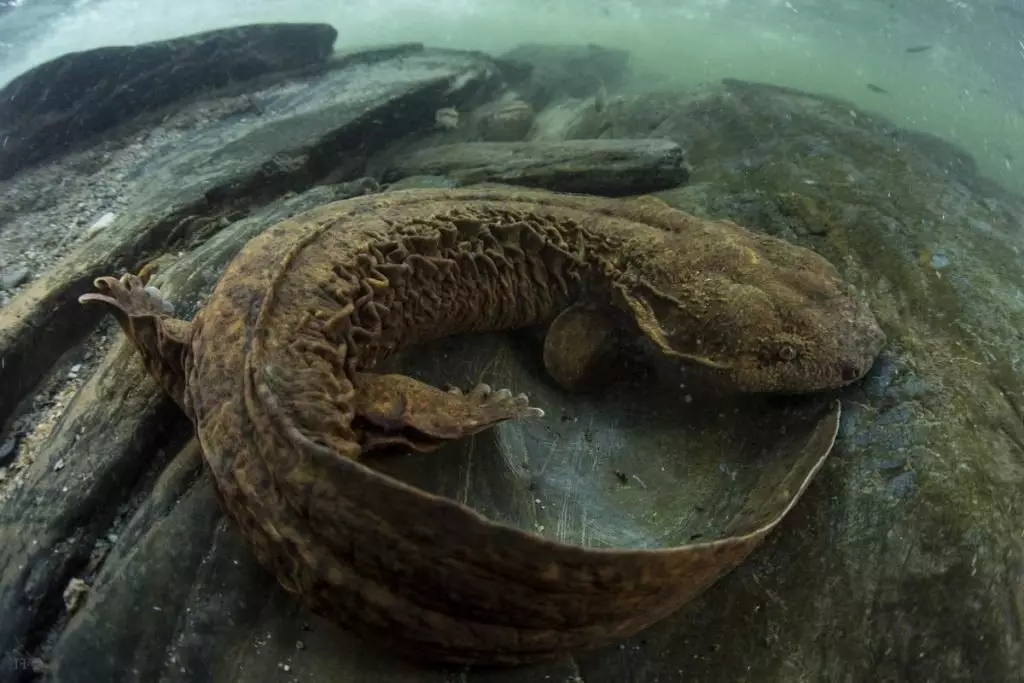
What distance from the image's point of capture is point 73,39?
634 inches

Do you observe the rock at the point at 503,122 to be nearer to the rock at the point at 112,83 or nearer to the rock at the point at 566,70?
the rock at the point at 566,70

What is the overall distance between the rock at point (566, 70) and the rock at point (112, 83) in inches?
174

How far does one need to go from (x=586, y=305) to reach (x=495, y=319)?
672mm

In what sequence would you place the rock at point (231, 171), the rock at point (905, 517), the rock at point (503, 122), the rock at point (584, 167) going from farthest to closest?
1. the rock at point (503, 122)
2. the rock at point (584, 167)
3. the rock at point (231, 171)
4. the rock at point (905, 517)

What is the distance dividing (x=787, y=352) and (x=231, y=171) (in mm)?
5114

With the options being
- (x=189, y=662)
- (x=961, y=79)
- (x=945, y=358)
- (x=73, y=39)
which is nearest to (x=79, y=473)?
(x=189, y=662)

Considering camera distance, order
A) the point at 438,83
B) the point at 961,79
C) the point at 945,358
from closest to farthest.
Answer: the point at 945,358, the point at 438,83, the point at 961,79

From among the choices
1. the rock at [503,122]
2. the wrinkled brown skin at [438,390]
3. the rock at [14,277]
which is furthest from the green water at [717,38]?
the rock at [14,277]

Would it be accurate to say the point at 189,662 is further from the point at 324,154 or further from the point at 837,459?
the point at 324,154

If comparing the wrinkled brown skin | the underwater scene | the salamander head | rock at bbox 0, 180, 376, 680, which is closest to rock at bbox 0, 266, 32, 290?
the underwater scene

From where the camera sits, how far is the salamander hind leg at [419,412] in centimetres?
348

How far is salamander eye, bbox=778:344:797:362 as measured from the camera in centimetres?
379

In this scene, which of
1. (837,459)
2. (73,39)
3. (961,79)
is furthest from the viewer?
(961,79)

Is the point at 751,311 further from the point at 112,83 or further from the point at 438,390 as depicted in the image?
the point at 112,83
